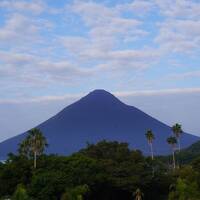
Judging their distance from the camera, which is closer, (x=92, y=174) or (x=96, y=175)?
(x=92, y=174)

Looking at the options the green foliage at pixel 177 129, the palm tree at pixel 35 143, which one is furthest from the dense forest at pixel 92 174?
the green foliage at pixel 177 129

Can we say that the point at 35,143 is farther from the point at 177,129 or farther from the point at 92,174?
the point at 177,129

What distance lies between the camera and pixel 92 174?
63438 mm

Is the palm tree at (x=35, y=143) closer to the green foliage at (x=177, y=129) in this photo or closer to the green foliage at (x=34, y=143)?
the green foliage at (x=34, y=143)

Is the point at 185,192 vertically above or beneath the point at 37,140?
beneath

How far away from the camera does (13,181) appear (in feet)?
209

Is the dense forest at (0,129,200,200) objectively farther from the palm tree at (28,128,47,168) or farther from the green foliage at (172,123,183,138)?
the green foliage at (172,123,183,138)

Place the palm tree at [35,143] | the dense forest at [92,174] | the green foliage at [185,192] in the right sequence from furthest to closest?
1. the palm tree at [35,143]
2. the dense forest at [92,174]
3. the green foliage at [185,192]

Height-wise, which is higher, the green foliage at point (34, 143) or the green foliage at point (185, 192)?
the green foliage at point (34, 143)

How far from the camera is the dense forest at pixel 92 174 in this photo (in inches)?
2340

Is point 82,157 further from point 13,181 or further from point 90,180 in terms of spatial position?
point 13,181

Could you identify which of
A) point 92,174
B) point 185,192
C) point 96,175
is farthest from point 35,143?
point 185,192

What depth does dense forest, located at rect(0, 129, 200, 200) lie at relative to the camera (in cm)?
5944

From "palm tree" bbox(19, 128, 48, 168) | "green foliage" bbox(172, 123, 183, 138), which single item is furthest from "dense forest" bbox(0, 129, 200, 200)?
"green foliage" bbox(172, 123, 183, 138)
